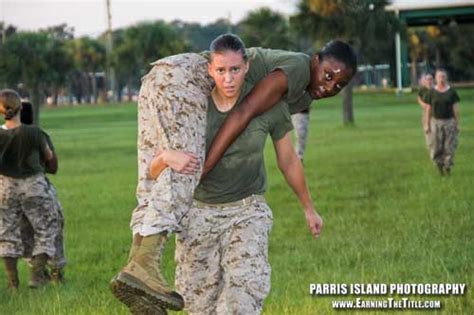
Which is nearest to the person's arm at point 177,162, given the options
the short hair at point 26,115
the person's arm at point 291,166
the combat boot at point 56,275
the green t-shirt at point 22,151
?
the person's arm at point 291,166

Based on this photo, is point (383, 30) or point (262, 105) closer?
point (262, 105)

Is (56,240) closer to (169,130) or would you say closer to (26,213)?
(26,213)

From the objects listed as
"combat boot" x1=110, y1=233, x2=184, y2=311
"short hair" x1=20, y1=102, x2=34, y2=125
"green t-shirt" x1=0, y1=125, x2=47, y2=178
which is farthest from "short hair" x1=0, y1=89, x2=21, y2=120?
"combat boot" x1=110, y1=233, x2=184, y2=311

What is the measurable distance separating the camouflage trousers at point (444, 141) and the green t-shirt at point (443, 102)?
0.14m

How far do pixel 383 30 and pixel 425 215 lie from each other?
4880 cm

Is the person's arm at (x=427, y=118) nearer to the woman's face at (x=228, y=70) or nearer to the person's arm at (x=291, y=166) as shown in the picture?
the person's arm at (x=291, y=166)

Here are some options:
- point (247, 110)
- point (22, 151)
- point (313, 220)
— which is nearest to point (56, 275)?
point (22, 151)

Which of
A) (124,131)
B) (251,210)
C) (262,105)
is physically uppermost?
(262,105)

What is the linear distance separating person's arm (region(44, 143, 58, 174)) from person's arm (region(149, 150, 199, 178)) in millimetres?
5280

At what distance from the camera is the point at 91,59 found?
4990 inches

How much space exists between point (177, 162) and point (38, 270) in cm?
571

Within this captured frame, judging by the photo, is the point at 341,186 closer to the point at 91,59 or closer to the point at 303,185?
the point at 303,185

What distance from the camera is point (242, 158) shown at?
6070 mm

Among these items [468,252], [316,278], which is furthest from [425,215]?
[316,278]
